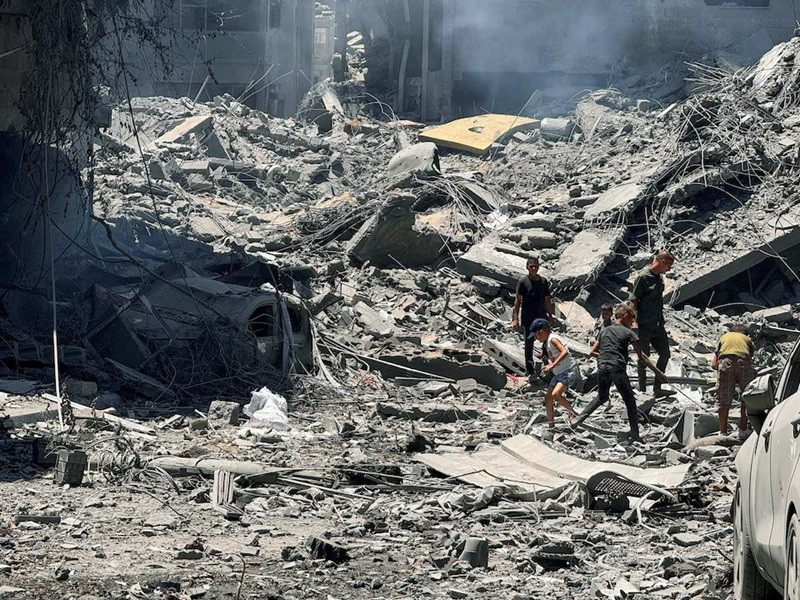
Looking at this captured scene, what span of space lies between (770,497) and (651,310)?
792 cm

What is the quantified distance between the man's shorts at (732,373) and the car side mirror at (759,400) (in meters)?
5.14

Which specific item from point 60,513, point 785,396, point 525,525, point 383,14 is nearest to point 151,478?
point 60,513

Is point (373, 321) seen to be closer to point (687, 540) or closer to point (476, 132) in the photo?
point (687, 540)

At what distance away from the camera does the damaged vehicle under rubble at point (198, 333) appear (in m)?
13.3

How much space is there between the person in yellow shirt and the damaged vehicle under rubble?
474 cm

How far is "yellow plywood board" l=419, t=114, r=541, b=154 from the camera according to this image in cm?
2681

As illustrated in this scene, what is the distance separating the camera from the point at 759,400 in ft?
19.3

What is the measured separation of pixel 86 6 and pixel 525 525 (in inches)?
314

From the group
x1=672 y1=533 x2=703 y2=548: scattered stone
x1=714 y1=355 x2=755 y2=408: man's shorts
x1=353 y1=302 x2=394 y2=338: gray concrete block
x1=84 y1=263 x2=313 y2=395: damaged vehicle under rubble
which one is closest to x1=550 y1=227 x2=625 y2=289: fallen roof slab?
x1=353 y1=302 x2=394 y2=338: gray concrete block

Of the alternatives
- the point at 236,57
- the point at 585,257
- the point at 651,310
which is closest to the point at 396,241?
the point at 585,257

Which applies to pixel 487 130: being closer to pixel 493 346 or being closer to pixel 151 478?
pixel 493 346

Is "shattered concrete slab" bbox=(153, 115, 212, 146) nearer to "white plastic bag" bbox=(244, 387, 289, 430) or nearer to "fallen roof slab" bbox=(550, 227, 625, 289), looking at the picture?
"fallen roof slab" bbox=(550, 227, 625, 289)

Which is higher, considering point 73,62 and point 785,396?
point 73,62

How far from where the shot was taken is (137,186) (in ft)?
77.3
